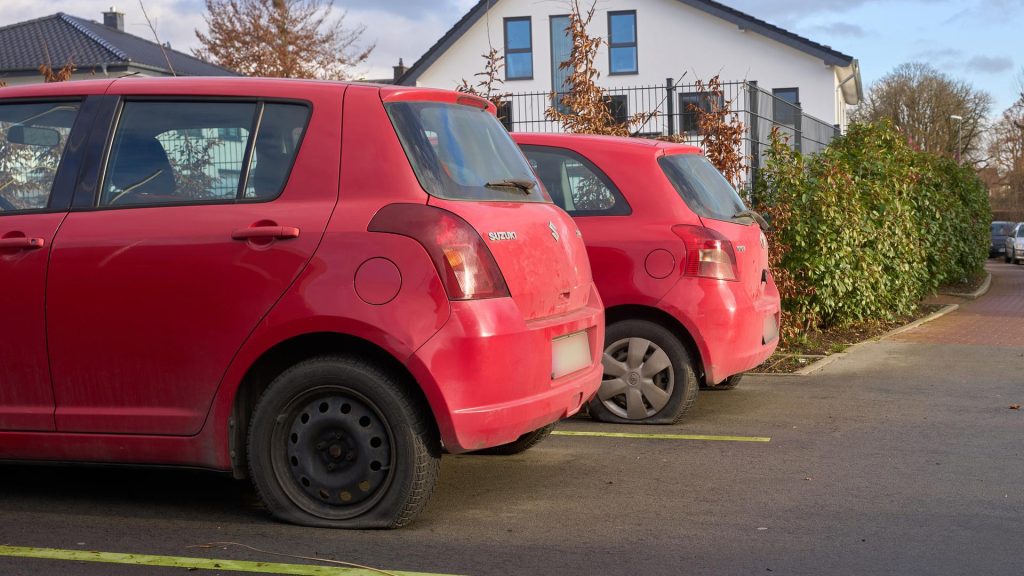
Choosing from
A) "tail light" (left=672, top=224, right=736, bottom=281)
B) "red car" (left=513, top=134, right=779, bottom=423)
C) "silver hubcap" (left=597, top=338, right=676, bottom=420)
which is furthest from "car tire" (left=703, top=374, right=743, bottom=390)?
"tail light" (left=672, top=224, right=736, bottom=281)

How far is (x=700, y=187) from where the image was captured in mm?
7367

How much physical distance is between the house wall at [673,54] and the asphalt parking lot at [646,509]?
1331 inches

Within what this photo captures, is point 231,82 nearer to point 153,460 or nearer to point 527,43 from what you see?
point 153,460

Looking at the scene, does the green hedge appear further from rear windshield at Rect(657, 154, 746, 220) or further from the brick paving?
rear windshield at Rect(657, 154, 746, 220)

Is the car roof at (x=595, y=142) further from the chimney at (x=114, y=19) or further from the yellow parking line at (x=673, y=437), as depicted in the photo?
the chimney at (x=114, y=19)

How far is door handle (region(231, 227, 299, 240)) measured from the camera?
15.2 ft

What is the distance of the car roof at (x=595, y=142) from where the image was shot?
23.9ft

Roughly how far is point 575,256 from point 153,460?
1992 millimetres

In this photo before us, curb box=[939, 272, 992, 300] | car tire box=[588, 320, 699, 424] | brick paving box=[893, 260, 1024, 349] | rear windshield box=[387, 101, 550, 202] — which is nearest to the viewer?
rear windshield box=[387, 101, 550, 202]

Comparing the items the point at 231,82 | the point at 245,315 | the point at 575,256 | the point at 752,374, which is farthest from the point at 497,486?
the point at 752,374

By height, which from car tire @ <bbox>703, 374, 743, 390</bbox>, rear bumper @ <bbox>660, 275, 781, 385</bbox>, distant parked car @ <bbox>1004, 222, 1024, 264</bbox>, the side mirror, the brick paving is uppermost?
the side mirror

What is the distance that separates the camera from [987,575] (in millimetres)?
4152

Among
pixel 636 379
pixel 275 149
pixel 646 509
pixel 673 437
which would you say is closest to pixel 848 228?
pixel 636 379

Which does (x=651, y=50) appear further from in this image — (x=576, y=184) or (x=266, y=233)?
(x=266, y=233)
